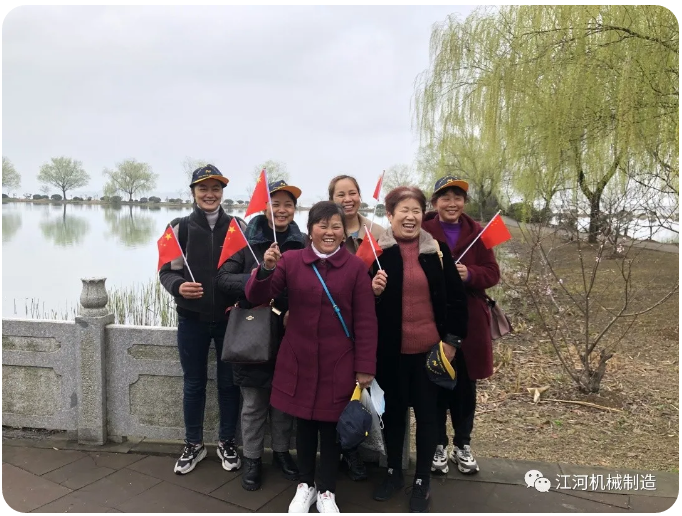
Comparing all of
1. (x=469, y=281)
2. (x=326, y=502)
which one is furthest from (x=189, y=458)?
(x=469, y=281)

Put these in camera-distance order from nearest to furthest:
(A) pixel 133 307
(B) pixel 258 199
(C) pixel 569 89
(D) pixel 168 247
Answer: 1. (B) pixel 258 199
2. (D) pixel 168 247
3. (A) pixel 133 307
4. (C) pixel 569 89

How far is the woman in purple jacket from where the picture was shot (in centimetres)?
233

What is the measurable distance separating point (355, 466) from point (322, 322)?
95cm

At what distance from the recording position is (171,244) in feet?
8.90

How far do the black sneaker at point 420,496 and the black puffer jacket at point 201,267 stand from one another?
1308mm

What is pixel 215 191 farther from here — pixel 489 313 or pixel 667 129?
pixel 667 129

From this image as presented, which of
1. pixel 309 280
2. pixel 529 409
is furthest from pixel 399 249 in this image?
pixel 529 409

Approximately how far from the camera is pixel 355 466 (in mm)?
2771

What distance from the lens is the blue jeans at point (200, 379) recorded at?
277cm

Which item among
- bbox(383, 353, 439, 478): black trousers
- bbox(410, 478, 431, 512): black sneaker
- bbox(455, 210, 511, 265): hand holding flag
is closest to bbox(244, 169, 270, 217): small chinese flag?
bbox(383, 353, 439, 478): black trousers

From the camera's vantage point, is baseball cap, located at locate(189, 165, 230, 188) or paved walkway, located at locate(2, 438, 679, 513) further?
baseball cap, located at locate(189, 165, 230, 188)

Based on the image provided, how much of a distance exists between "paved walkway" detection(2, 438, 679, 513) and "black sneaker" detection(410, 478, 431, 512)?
2.3 inches

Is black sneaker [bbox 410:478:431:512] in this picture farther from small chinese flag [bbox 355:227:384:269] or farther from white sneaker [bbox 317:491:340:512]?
small chinese flag [bbox 355:227:384:269]

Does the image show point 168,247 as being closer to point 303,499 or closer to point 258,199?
point 258,199
